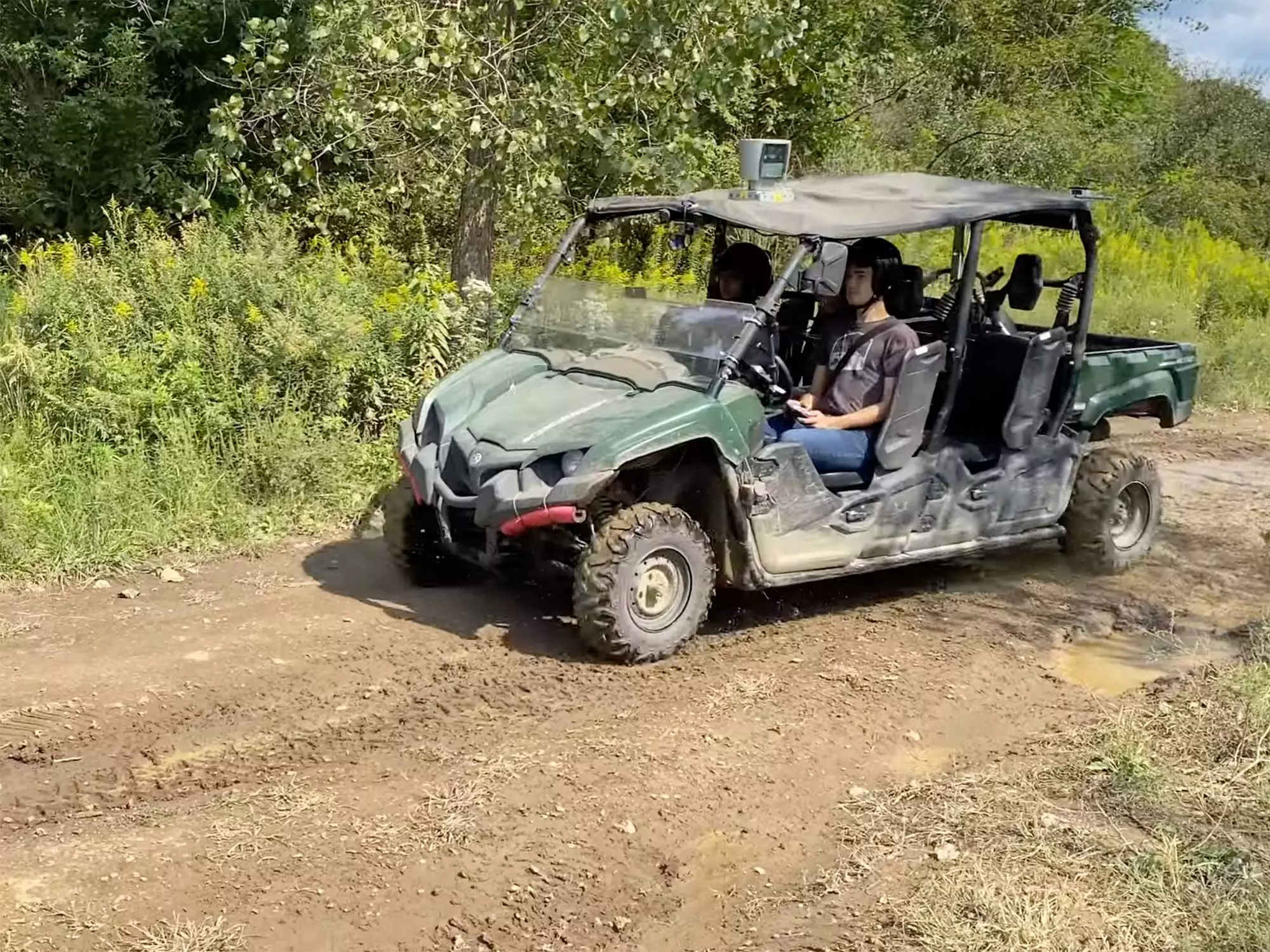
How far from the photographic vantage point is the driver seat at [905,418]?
605cm

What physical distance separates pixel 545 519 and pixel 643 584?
1.75 feet

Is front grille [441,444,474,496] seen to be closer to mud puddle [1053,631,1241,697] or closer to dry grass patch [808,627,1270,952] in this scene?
dry grass patch [808,627,1270,952]

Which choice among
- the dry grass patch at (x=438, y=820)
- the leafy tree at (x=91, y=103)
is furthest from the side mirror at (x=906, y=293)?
the leafy tree at (x=91, y=103)

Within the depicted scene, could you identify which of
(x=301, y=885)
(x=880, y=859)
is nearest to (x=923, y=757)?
(x=880, y=859)

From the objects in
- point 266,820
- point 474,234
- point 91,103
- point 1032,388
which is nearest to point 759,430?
point 1032,388

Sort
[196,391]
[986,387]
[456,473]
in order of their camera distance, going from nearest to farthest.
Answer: [456,473] → [986,387] → [196,391]

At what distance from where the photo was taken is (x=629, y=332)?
20.1 ft

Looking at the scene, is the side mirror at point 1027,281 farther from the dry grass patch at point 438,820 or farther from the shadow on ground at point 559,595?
the dry grass patch at point 438,820

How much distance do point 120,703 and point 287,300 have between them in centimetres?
356

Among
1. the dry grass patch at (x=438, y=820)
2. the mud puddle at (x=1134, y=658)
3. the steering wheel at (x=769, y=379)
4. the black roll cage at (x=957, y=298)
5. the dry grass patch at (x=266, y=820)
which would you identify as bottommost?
the dry grass patch at (x=266, y=820)

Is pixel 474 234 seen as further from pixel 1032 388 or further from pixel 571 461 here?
pixel 571 461

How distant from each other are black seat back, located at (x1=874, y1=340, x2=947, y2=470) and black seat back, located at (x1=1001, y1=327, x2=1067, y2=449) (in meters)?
0.59

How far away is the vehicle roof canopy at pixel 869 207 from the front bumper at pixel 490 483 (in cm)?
146

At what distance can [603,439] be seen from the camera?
5.22m
